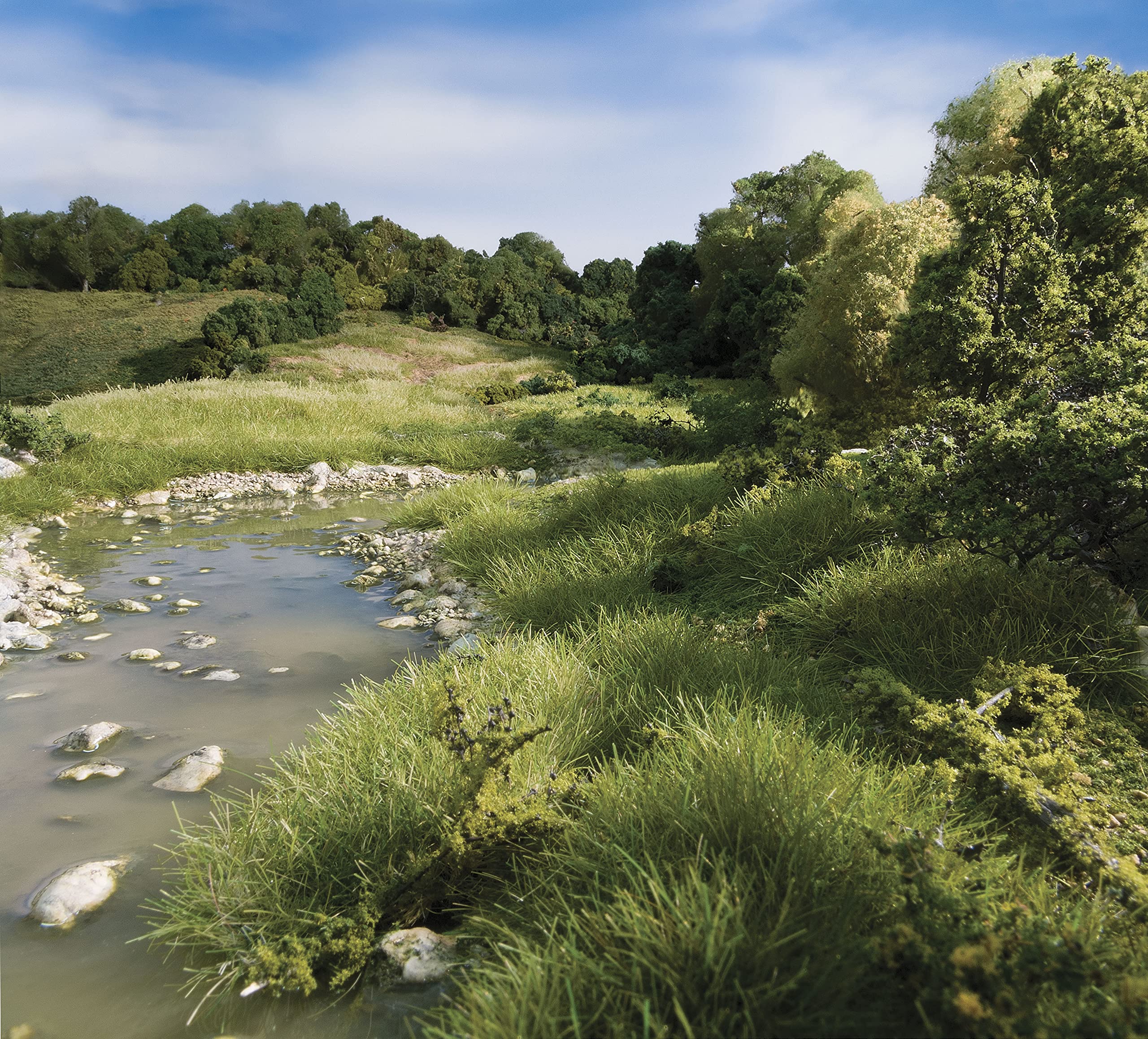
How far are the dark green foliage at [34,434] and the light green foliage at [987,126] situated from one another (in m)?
14.1

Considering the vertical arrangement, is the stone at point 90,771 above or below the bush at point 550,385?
below

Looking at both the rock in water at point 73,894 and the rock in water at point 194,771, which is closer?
the rock in water at point 73,894

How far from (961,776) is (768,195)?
2836cm

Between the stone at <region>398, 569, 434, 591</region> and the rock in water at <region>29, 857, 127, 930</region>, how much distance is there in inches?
151

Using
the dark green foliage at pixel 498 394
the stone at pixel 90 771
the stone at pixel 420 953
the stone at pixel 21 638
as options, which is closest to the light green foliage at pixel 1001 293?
the stone at pixel 420 953

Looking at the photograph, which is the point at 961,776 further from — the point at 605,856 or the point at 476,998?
the point at 476,998

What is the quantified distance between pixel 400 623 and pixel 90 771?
8.05 feet

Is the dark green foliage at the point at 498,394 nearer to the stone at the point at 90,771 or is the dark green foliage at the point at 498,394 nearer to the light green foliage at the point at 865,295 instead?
the light green foliage at the point at 865,295

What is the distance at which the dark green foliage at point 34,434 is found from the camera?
10375 millimetres

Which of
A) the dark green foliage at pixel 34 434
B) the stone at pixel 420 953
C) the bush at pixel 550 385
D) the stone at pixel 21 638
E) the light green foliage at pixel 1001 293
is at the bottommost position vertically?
the stone at pixel 21 638

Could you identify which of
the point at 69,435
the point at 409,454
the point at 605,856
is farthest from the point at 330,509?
the point at 605,856

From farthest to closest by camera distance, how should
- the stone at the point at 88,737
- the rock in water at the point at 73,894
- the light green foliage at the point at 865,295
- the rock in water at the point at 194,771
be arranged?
the light green foliage at the point at 865,295
the stone at the point at 88,737
the rock in water at the point at 194,771
the rock in water at the point at 73,894

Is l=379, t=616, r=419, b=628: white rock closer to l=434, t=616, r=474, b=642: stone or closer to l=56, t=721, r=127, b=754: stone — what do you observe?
l=434, t=616, r=474, b=642: stone

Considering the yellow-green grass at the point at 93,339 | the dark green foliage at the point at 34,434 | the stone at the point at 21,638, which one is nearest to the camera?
the stone at the point at 21,638
